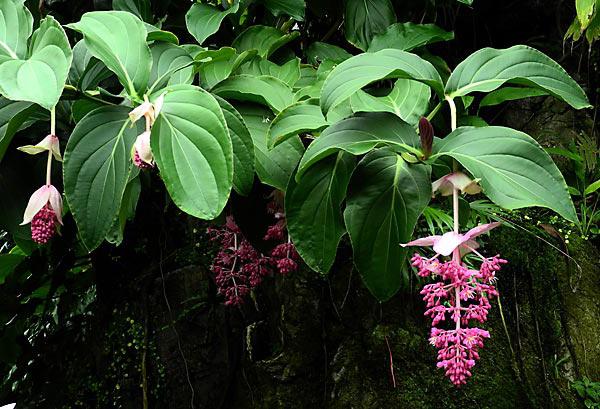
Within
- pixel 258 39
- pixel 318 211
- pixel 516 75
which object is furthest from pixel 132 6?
pixel 516 75

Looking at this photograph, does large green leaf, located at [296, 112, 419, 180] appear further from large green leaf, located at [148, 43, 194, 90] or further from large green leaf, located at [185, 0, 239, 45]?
large green leaf, located at [185, 0, 239, 45]

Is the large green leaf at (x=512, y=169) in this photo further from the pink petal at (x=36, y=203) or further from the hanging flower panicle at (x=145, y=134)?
the pink petal at (x=36, y=203)

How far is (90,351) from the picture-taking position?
5.25 feet

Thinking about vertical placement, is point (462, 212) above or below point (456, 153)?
below

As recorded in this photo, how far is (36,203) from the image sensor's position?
0.76m

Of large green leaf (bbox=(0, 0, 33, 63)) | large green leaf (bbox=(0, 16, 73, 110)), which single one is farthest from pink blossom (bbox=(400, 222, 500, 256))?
large green leaf (bbox=(0, 0, 33, 63))

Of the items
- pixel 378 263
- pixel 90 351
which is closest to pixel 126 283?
pixel 90 351

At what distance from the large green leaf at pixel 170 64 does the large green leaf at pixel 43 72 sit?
143mm

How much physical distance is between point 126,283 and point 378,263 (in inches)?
41.2

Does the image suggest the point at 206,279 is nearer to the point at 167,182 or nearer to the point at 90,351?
the point at 90,351

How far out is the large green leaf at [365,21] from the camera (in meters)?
1.24

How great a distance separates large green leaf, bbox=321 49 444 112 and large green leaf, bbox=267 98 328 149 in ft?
0.24

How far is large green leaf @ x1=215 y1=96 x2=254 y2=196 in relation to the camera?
0.75 m

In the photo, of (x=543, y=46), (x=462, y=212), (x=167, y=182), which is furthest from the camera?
(x=543, y=46)
